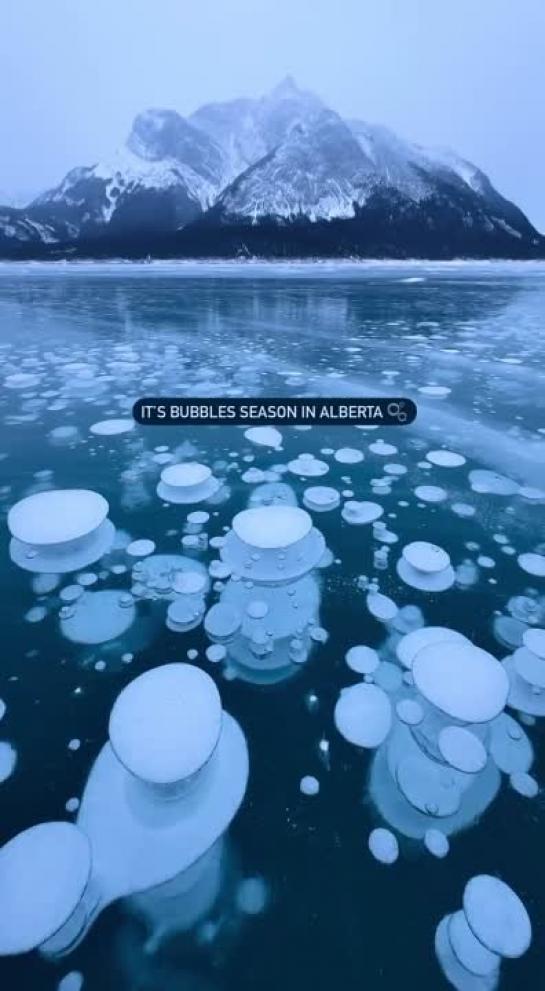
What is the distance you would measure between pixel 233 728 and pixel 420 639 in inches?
38.4

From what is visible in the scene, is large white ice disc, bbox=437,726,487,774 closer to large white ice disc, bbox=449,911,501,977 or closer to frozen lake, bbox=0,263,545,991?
frozen lake, bbox=0,263,545,991

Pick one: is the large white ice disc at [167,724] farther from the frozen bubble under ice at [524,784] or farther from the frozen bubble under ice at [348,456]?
the frozen bubble under ice at [348,456]

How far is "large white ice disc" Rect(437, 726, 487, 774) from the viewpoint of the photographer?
1600mm

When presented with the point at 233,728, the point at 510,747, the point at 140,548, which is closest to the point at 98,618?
the point at 140,548

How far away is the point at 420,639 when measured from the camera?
2160 mm

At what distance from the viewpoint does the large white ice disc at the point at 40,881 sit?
121 centimetres

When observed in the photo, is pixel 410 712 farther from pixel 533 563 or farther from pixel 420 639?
pixel 533 563

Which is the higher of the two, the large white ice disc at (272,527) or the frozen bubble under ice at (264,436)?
the large white ice disc at (272,527)

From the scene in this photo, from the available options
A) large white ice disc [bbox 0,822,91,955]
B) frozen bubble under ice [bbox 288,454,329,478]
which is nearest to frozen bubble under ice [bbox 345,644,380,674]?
large white ice disc [bbox 0,822,91,955]

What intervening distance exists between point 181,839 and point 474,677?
1.24 m

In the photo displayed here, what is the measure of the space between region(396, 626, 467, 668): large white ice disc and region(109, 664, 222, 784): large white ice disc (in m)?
0.94

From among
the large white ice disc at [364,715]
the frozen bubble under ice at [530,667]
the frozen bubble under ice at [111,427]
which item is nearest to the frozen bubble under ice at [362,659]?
the large white ice disc at [364,715]

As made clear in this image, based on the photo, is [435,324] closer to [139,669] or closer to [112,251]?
[139,669]

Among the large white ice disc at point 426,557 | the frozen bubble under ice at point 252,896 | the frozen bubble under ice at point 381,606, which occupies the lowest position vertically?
the frozen bubble under ice at point 252,896
